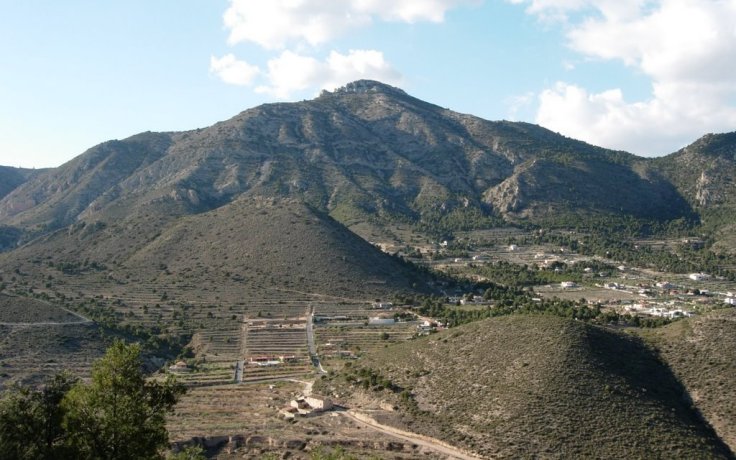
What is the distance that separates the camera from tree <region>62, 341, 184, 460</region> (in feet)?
88.0

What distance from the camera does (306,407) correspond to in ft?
175

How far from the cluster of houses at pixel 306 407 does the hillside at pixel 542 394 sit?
8.61 ft

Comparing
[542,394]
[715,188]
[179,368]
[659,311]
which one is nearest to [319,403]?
→ [542,394]

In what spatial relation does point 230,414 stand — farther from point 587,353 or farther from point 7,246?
point 7,246

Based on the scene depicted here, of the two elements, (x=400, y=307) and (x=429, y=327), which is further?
(x=400, y=307)

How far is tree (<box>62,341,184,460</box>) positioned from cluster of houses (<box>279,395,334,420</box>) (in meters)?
23.8

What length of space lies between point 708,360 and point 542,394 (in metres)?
14.5

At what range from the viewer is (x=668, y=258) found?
14475 cm

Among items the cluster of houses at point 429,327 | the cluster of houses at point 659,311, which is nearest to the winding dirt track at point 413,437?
the cluster of houses at point 429,327

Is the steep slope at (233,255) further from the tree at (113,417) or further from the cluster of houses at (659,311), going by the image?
the tree at (113,417)

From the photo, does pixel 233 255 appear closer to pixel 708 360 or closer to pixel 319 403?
pixel 319 403

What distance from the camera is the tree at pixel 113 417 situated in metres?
26.8

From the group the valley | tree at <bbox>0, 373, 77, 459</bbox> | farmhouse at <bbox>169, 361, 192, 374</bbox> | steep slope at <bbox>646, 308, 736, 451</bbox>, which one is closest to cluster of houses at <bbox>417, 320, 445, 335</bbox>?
the valley

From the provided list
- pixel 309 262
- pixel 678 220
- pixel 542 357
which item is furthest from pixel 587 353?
pixel 678 220
